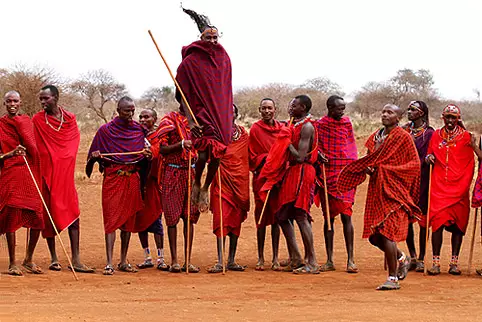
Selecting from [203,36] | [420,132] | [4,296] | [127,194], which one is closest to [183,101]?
[203,36]

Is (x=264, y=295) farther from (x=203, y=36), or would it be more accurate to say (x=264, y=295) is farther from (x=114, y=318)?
(x=203, y=36)

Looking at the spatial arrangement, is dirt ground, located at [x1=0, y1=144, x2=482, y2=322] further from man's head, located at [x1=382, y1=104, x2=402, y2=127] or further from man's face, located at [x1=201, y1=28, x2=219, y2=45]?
man's face, located at [x1=201, y1=28, x2=219, y2=45]

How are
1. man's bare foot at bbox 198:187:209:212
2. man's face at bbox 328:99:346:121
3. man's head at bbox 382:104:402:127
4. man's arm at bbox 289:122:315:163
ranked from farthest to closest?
1. man's face at bbox 328:99:346:121
2. man's arm at bbox 289:122:315:163
3. man's bare foot at bbox 198:187:209:212
4. man's head at bbox 382:104:402:127

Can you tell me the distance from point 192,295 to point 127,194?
2576mm

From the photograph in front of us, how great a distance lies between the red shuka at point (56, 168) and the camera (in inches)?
408

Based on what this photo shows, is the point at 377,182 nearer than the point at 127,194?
Yes

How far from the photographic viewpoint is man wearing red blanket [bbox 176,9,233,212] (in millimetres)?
Answer: 8867

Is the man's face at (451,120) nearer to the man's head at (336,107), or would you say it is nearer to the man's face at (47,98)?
the man's head at (336,107)

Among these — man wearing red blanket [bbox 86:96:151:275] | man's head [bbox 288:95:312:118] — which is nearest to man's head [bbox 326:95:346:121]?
man's head [bbox 288:95:312:118]

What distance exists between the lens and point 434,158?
1070 cm

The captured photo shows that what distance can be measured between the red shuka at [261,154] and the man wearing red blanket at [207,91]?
1.99 metres

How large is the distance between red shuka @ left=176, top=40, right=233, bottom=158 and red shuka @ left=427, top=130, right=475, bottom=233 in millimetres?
3279

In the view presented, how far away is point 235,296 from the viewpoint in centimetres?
830

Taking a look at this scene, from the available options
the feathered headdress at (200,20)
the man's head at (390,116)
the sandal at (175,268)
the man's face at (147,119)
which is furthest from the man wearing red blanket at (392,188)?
the man's face at (147,119)
